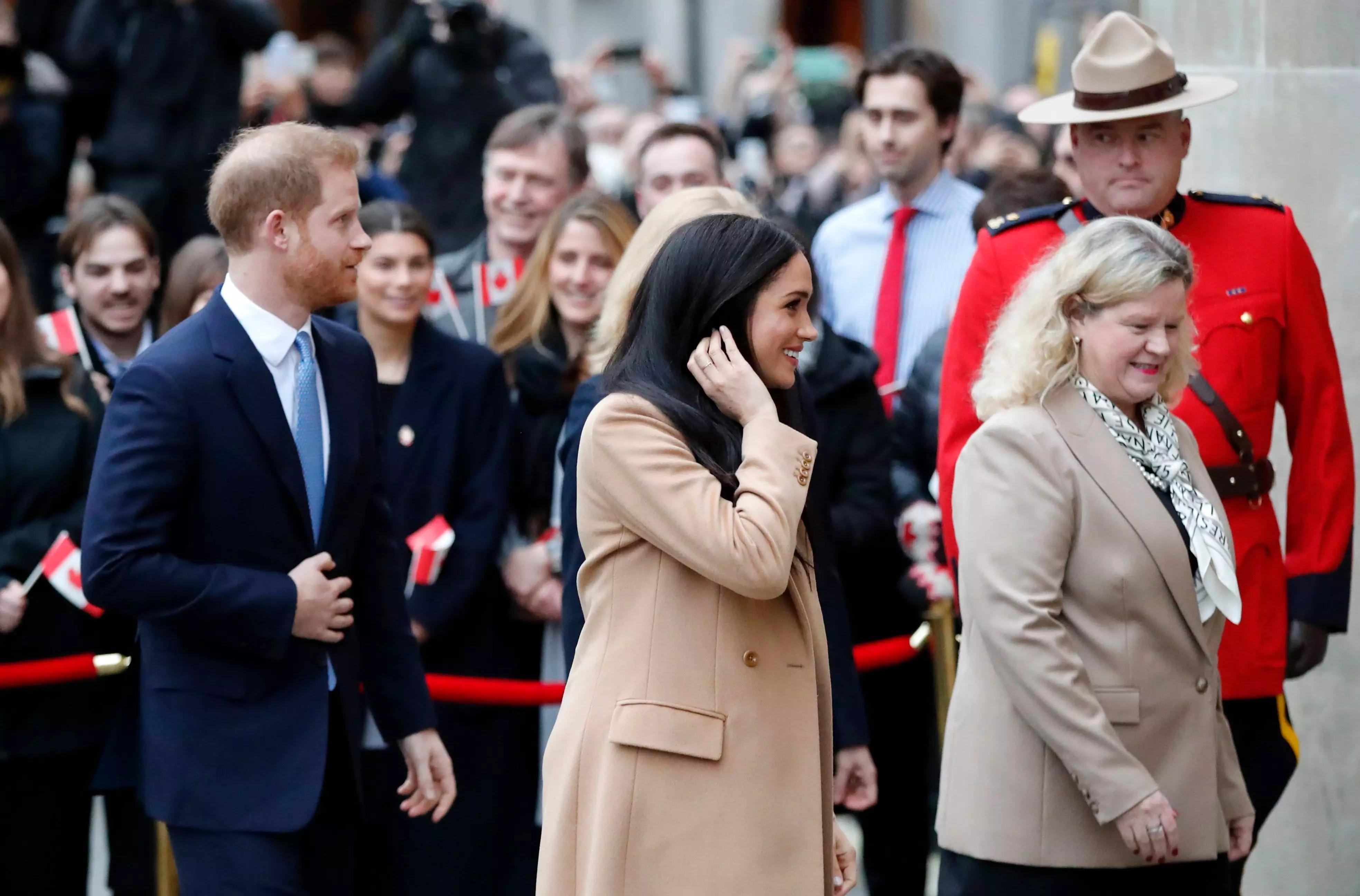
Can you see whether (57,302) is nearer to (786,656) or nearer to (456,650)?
(456,650)

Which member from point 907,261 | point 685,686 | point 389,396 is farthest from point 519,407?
point 685,686

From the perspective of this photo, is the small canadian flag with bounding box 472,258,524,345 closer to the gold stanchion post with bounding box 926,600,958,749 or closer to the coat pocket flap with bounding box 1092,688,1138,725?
the gold stanchion post with bounding box 926,600,958,749

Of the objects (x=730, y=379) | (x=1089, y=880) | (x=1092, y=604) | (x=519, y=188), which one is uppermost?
(x=519, y=188)

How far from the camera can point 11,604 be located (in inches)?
204

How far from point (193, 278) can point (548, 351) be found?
109cm

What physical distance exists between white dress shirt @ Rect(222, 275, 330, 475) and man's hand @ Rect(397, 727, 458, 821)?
0.67 meters

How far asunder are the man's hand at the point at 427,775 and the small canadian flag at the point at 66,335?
2.17 metres

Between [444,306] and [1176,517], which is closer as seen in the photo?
[1176,517]

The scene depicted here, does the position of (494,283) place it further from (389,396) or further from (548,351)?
(389,396)

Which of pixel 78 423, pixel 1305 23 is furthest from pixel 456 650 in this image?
pixel 1305 23

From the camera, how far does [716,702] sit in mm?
3312

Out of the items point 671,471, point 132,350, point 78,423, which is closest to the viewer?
point 671,471

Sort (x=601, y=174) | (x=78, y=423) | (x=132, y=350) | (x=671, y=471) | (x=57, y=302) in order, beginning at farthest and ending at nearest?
1. (x=601, y=174)
2. (x=57, y=302)
3. (x=132, y=350)
4. (x=78, y=423)
5. (x=671, y=471)

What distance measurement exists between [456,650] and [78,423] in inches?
47.9
